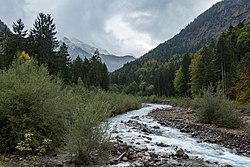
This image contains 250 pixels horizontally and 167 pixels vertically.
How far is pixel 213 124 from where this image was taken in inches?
1034

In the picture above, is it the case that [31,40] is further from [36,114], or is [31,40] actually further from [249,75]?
[36,114]

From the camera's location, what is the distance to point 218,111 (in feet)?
83.7

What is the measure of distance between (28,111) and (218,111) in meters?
17.3

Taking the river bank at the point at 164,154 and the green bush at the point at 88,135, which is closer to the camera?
the green bush at the point at 88,135

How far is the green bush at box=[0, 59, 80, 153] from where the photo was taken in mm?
12766

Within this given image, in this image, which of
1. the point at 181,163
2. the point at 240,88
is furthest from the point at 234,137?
the point at 240,88

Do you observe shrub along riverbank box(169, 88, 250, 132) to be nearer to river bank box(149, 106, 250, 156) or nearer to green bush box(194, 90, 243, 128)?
green bush box(194, 90, 243, 128)

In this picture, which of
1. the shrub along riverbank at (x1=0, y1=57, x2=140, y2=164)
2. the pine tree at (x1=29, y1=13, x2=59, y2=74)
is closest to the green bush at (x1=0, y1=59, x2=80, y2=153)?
the shrub along riverbank at (x1=0, y1=57, x2=140, y2=164)

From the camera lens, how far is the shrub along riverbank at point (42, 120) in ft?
40.1

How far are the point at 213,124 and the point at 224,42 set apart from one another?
24914 mm

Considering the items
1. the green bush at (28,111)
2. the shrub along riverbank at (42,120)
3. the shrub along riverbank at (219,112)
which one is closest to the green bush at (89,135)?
the shrub along riverbank at (42,120)

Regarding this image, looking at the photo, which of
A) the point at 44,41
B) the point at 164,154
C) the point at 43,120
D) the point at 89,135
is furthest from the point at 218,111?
the point at 44,41

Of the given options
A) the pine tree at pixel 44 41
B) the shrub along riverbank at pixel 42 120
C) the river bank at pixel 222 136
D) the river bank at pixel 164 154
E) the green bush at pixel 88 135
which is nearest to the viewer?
the green bush at pixel 88 135

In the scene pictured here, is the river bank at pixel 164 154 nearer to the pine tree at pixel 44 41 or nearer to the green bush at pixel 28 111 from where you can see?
the green bush at pixel 28 111
